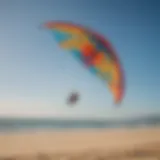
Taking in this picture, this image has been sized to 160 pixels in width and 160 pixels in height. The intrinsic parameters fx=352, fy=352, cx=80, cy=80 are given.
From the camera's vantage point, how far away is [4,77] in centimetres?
114

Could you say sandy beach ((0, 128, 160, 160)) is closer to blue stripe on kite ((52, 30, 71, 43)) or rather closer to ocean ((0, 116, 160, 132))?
ocean ((0, 116, 160, 132))

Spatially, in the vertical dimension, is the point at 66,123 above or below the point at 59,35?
below

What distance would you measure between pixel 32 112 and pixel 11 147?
127 millimetres

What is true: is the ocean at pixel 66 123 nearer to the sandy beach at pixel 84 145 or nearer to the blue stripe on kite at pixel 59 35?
the sandy beach at pixel 84 145

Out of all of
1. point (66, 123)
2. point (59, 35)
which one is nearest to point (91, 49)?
point (59, 35)

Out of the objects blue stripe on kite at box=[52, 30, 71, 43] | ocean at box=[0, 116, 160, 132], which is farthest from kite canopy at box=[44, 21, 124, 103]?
ocean at box=[0, 116, 160, 132]

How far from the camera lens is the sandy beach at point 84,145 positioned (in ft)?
3.63

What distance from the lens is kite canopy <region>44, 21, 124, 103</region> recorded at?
1165 mm

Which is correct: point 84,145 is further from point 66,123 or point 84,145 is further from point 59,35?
point 59,35

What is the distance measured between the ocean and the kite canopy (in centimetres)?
11

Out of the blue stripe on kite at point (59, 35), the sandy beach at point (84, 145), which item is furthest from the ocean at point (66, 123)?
the blue stripe on kite at point (59, 35)

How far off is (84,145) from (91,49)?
0.32 metres

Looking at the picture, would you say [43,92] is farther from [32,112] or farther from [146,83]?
[146,83]

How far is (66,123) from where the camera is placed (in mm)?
1130
